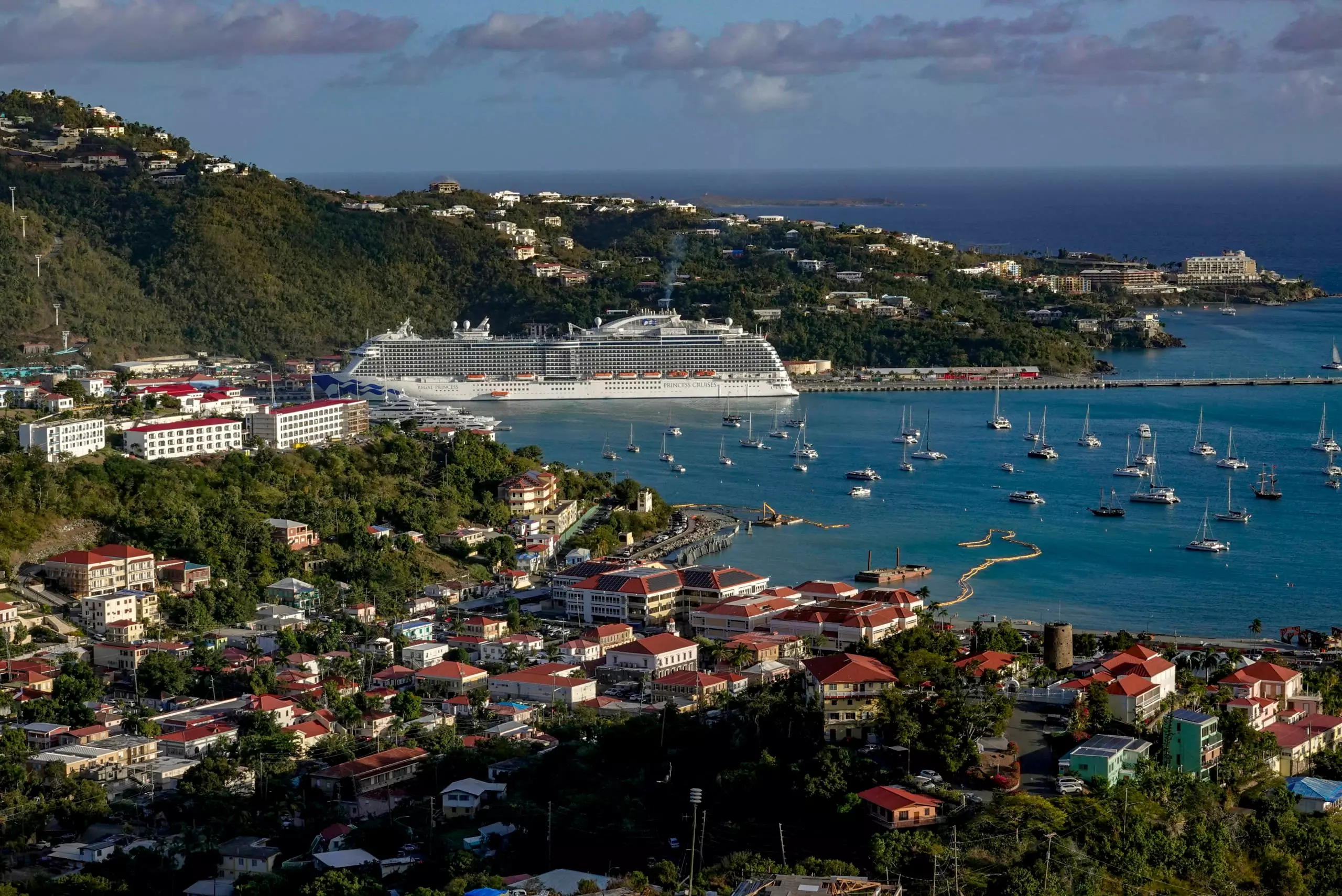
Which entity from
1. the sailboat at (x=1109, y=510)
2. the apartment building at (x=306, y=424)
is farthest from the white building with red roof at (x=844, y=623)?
the apartment building at (x=306, y=424)

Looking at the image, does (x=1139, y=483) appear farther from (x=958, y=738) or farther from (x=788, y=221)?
(x=788, y=221)

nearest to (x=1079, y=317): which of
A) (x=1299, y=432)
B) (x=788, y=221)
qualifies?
(x=788, y=221)

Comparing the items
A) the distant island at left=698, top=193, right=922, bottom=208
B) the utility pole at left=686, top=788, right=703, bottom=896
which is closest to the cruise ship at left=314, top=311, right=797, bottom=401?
the utility pole at left=686, top=788, right=703, bottom=896

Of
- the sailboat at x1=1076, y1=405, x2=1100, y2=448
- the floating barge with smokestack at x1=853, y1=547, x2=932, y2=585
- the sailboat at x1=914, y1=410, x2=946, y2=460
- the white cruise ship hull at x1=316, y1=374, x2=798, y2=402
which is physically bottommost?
the floating barge with smokestack at x1=853, y1=547, x2=932, y2=585

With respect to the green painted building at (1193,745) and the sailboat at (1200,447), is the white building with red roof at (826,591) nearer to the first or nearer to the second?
the green painted building at (1193,745)

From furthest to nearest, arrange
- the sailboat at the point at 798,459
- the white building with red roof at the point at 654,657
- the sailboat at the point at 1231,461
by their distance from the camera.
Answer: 1. the sailboat at the point at 1231,461
2. the sailboat at the point at 798,459
3. the white building with red roof at the point at 654,657

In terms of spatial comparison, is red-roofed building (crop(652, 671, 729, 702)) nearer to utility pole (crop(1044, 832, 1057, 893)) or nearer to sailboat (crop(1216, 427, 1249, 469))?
utility pole (crop(1044, 832, 1057, 893))

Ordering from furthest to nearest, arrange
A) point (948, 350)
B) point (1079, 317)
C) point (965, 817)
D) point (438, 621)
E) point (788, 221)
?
1. point (788, 221)
2. point (1079, 317)
3. point (948, 350)
4. point (438, 621)
5. point (965, 817)
